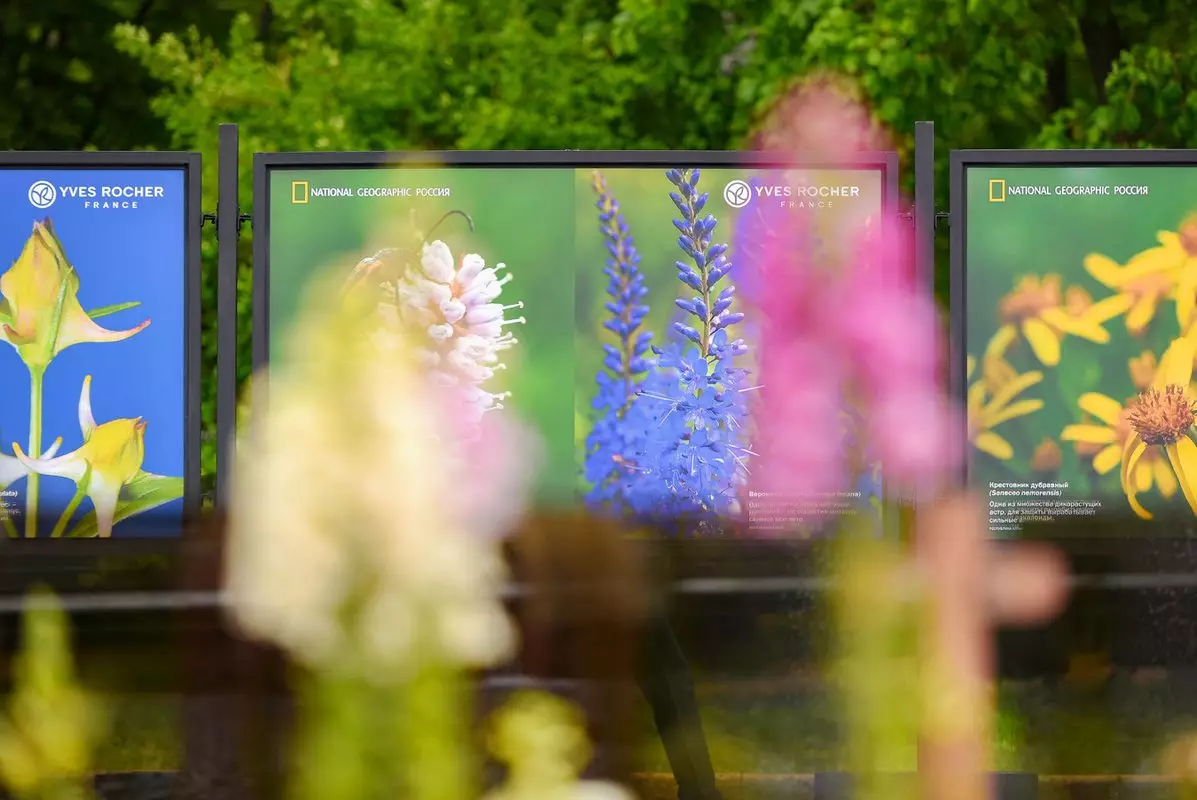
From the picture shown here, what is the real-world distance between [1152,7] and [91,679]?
8.08 m

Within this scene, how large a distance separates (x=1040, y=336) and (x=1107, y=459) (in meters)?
0.48

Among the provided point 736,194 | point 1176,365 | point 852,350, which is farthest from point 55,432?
point 852,350

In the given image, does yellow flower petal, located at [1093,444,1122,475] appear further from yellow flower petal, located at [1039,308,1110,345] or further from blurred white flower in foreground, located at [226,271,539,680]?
blurred white flower in foreground, located at [226,271,539,680]

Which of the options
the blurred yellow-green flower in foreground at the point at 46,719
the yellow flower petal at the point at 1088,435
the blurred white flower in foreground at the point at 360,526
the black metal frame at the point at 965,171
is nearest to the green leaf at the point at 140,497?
the black metal frame at the point at 965,171

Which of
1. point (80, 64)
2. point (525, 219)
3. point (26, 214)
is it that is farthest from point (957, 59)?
point (80, 64)

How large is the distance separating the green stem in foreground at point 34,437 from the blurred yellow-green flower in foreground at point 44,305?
37mm

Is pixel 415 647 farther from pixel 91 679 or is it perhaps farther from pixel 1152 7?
pixel 1152 7

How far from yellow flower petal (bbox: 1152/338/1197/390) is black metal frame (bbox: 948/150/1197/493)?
2.01 feet

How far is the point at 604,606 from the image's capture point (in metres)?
7.71

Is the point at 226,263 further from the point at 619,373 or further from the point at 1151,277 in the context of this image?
the point at 1151,277

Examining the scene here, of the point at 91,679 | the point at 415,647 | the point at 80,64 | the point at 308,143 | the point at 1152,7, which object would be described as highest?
the point at 80,64

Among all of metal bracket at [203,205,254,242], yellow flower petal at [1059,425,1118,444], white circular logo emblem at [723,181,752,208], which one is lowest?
yellow flower petal at [1059,425,1118,444]

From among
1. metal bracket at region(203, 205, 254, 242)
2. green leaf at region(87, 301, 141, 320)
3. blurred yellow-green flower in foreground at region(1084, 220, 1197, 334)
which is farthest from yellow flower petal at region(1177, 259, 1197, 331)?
green leaf at region(87, 301, 141, 320)

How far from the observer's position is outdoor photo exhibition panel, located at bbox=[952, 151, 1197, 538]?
5.94m
